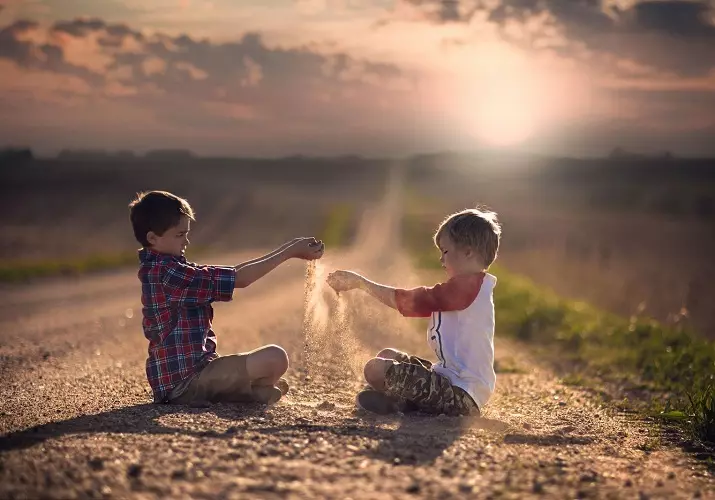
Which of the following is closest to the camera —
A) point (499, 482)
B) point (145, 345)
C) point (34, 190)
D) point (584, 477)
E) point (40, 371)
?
point (499, 482)

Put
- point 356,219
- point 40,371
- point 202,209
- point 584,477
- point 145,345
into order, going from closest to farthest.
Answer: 1. point 584,477
2. point 40,371
3. point 145,345
4. point 356,219
5. point 202,209

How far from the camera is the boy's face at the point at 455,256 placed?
6055 mm

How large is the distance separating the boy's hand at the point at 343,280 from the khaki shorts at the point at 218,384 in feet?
2.78

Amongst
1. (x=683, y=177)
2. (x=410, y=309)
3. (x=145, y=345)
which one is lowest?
(x=145, y=345)

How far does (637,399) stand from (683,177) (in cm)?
10590

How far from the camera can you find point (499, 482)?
431 centimetres

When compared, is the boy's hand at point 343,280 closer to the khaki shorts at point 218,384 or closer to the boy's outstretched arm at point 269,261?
the boy's outstretched arm at point 269,261

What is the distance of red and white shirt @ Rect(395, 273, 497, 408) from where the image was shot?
5.96 m

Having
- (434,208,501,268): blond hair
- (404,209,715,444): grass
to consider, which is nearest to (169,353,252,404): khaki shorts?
(434,208,501,268): blond hair

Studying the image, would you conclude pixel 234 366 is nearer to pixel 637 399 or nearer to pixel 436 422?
pixel 436 422

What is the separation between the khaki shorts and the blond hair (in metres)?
1.71

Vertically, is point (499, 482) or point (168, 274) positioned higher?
point (168, 274)

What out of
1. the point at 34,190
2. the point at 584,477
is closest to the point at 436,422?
the point at 584,477

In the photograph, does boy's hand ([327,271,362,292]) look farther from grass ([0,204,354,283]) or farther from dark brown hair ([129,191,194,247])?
grass ([0,204,354,283])
